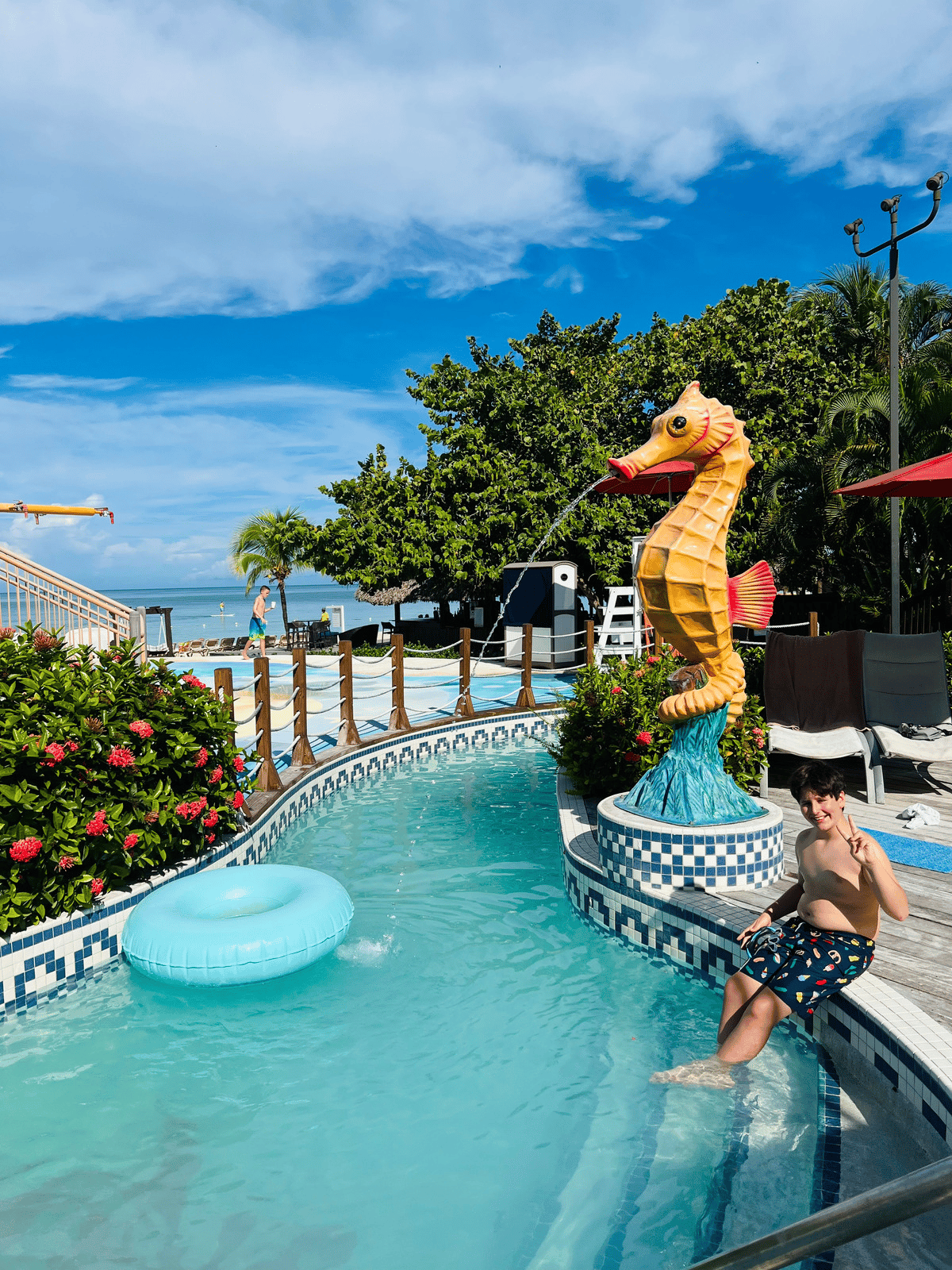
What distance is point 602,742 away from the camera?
614 centimetres

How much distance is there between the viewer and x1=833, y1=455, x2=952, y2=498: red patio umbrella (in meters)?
6.56

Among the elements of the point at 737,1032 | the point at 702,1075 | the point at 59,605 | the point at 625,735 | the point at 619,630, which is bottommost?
the point at 702,1075

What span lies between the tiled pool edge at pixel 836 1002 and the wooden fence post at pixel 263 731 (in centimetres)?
276

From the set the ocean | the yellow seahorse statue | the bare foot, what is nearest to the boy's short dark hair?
the bare foot

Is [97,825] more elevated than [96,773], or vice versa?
[96,773]

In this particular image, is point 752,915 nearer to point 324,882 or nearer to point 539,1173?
point 539,1173

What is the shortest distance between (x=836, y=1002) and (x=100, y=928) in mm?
3581

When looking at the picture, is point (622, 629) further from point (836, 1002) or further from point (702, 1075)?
point (702, 1075)

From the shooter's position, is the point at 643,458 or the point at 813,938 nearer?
the point at 813,938

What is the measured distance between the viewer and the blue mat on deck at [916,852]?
4645mm

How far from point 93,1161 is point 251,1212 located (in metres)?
0.68

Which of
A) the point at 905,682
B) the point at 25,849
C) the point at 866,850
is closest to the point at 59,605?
the point at 25,849

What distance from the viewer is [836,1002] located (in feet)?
10.6

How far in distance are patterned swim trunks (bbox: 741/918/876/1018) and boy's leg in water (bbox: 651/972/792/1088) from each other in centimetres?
6
